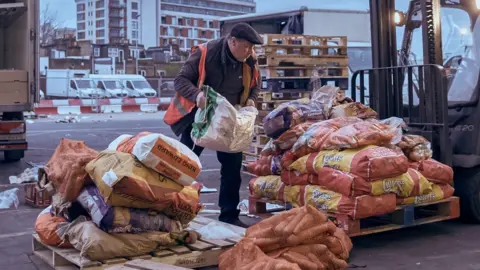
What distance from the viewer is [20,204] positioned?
846cm

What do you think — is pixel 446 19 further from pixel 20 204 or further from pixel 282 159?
pixel 20 204

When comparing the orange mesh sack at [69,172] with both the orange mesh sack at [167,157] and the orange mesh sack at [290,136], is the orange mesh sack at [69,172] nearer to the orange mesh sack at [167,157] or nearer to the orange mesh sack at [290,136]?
the orange mesh sack at [167,157]

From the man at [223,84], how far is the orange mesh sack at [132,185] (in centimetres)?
108

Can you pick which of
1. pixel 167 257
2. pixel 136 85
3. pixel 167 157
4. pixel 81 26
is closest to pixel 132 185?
pixel 167 157

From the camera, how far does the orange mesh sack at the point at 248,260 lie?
4.58 m

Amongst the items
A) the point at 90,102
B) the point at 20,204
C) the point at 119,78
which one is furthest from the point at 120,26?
the point at 20,204

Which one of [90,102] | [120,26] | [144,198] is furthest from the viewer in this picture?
[120,26]

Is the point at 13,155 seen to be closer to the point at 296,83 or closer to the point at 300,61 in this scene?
the point at 296,83

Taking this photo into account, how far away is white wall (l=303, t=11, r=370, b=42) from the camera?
13.6m

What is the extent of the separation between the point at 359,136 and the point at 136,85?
33.4m

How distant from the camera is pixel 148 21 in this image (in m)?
112

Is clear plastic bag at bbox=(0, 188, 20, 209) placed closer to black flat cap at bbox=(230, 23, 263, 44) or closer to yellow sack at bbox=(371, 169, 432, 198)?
black flat cap at bbox=(230, 23, 263, 44)

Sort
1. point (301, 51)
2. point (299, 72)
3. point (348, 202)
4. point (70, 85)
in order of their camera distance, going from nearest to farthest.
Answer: point (348, 202)
point (299, 72)
point (301, 51)
point (70, 85)

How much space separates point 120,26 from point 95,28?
6.83 m
